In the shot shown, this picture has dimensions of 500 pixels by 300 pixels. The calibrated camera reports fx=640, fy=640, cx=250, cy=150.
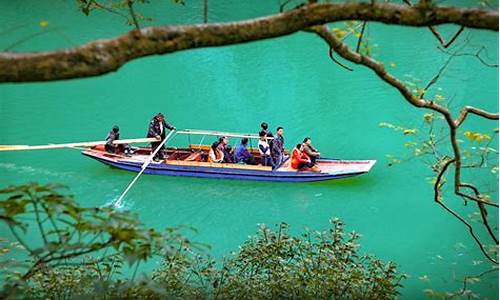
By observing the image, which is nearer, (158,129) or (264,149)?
(264,149)

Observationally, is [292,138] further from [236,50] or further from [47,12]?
[47,12]

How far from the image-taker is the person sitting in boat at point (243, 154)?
5.99 metres

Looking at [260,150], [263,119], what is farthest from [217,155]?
[263,119]

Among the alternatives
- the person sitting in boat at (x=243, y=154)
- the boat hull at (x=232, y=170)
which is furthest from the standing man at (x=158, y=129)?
the person sitting in boat at (x=243, y=154)

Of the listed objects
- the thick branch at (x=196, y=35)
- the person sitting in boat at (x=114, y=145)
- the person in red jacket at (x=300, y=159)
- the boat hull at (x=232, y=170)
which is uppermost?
the thick branch at (x=196, y=35)

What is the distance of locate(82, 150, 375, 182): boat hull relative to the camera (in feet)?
19.0

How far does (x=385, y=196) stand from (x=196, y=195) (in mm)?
1674

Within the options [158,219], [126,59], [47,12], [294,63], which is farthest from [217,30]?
[47,12]

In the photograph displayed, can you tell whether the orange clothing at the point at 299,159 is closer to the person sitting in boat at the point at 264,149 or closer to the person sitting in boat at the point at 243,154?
the person sitting in boat at the point at 264,149

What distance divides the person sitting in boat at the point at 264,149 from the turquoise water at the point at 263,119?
223 millimetres

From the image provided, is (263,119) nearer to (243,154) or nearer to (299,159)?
(243,154)

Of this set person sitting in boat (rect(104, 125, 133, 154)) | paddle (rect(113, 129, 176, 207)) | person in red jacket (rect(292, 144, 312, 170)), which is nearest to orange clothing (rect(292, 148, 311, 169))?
person in red jacket (rect(292, 144, 312, 170))

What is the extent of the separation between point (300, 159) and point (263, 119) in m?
1.20

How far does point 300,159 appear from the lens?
19.2 ft
